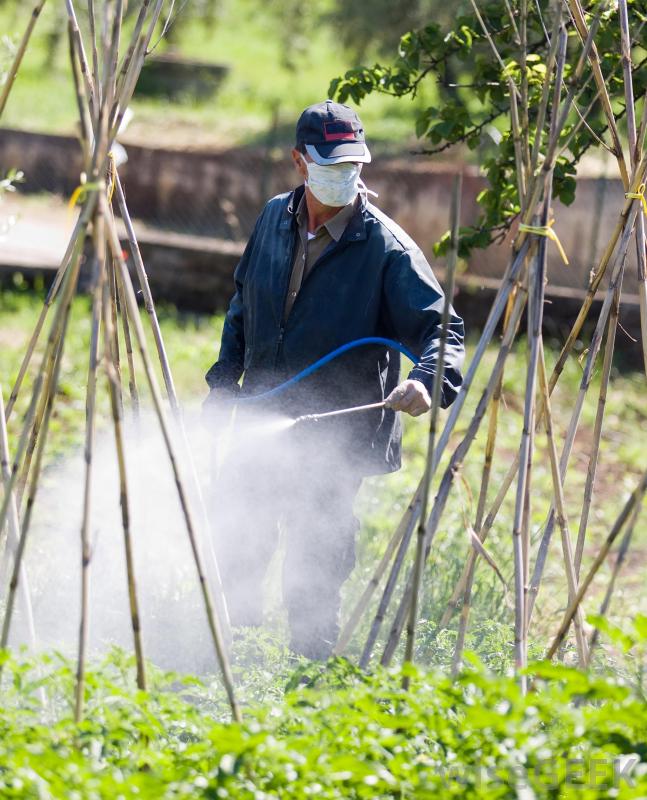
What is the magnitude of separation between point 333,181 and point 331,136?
0.14 m

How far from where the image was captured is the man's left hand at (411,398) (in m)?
3.26

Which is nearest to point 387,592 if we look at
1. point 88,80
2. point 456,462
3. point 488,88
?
point 456,462

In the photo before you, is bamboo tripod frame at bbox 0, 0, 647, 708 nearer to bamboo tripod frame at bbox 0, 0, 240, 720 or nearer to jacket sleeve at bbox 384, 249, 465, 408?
bamboo tripod frame at bbox 0, 0, 240, 720

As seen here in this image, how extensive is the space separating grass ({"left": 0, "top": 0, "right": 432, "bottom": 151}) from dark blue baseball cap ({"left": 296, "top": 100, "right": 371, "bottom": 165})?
971 cm

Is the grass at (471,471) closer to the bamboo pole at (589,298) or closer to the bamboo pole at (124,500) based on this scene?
the bamboo pole at (589,298)

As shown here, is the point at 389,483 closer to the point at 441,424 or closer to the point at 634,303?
the point at 441,424

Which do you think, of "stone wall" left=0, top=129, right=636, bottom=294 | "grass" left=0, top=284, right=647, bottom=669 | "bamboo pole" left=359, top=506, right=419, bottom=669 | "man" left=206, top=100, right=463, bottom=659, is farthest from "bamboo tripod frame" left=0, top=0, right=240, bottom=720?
"stone wall" left=0, top=129, right=636, bottom=294

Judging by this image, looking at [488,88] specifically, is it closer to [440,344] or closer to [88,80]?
[88,80]

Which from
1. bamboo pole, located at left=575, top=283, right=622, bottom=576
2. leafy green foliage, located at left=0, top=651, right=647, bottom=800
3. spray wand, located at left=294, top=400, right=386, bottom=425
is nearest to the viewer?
leafy green foliage, located at left=0, top=651, right=647, bottom=800

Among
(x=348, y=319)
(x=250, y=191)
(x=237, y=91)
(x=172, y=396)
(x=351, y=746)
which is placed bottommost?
(x=351, y=746)

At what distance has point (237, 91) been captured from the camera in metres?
18.4

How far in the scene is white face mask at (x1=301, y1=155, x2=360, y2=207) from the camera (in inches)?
136

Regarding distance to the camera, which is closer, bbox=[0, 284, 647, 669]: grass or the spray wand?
the spray wand

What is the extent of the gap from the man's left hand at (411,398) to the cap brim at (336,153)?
0.73m
